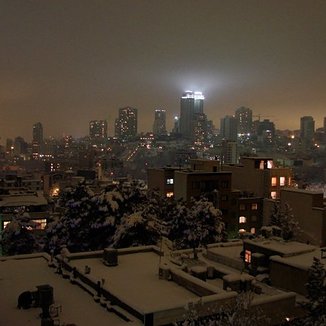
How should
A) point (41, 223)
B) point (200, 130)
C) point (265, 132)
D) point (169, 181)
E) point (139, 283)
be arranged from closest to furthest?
point (139, 283), point (41, 223), point (169, 181), point (265, 132), point (200, 130)

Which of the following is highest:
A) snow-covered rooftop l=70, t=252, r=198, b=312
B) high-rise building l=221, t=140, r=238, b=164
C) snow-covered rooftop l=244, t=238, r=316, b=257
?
high-rise building l=221, t=140, r=238, b=164

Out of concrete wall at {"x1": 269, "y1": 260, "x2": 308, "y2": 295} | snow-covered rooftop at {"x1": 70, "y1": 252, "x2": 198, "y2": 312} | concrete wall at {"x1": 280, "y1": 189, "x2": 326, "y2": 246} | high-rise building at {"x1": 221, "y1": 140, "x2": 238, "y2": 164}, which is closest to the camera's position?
snow-covered rooftop at {"x1": 70, "y1": 252, "x2": 198, "y2": 312}

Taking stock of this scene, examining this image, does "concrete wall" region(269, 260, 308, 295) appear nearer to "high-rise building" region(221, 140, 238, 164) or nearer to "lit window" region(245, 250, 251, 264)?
"lit window" region(245, 250, 251, 264)

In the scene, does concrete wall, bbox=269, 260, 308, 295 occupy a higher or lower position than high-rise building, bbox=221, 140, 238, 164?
lower

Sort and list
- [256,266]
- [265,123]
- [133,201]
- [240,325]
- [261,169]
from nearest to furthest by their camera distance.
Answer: [240,325] → [256,266] → [133,201] → [261,169] → [265,123]

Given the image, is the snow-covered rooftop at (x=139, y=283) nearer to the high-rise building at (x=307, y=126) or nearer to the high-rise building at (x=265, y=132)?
the high-rise building at (x=265, y=132)

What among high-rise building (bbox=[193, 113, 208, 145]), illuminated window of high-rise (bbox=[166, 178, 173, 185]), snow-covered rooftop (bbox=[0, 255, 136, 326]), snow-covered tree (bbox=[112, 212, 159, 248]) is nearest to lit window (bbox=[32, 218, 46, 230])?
illuminated window of high-rise (bbox=[166, 178, 173, 185])

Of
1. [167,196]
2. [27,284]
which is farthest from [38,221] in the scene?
[27,284]

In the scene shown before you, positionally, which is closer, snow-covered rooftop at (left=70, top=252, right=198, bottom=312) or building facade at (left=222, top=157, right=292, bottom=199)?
snow-covered rooftop at (left=70, top=252, right=198, bottom=312)

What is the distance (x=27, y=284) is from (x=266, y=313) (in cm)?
706

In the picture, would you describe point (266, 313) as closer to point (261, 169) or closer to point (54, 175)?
point (261, 169)

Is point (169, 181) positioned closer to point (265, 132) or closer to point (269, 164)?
point (269, 164)

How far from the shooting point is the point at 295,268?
15422mm

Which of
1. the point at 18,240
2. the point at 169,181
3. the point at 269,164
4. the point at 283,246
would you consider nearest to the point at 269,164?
the point at 269,164
